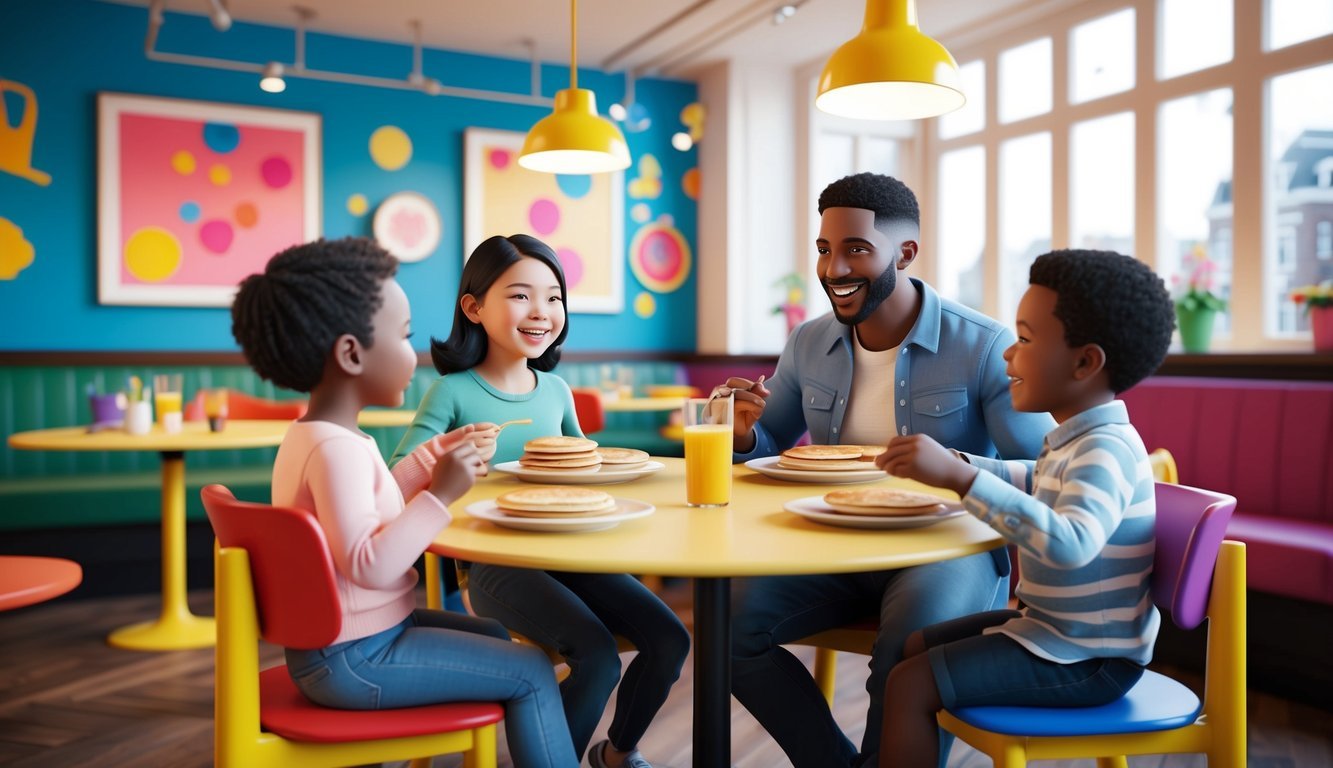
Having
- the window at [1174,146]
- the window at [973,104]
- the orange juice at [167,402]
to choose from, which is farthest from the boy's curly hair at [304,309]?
the window at [973,104]

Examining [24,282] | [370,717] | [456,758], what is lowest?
[456,758]

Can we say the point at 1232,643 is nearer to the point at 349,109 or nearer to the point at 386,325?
the point at 386,325

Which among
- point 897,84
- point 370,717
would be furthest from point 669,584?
point 370,717

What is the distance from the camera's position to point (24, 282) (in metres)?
4.71

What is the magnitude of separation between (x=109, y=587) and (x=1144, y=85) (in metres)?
4.91

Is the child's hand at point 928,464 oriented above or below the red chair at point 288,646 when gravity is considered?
above

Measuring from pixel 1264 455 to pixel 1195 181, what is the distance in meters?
1.72

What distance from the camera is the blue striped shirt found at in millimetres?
1200

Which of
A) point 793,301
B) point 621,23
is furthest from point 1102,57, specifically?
point 621,23

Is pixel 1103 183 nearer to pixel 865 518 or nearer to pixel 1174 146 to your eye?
pixel 1174 146

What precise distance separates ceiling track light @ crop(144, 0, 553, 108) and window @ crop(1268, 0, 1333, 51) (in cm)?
358

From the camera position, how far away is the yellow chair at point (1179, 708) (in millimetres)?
1252

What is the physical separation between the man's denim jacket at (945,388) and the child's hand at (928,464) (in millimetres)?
695

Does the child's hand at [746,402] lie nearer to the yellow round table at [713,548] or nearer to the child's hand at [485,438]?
the yellow round table at [713,548]
